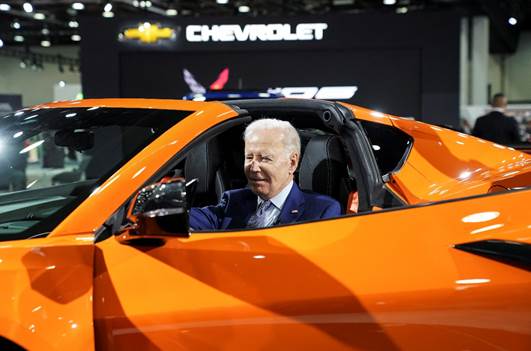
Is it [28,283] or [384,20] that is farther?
[384,20]

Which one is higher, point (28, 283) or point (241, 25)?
point (241, 25)

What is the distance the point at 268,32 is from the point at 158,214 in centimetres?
1134

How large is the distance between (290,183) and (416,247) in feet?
2.34

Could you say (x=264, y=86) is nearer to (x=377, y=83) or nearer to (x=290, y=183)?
(x=377, y=83)

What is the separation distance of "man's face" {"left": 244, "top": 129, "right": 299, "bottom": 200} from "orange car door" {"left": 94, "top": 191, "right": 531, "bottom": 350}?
1.86ft

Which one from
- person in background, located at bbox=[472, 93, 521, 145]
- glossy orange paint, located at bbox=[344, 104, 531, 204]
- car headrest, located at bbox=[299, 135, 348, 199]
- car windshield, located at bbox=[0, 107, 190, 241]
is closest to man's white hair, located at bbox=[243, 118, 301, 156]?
car windshield, located at bbox=[0, 107, 190, 241]

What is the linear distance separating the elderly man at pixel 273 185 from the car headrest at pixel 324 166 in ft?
1.14

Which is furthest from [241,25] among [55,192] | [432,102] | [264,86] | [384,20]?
[55,192]

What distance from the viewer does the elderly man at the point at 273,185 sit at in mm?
2264

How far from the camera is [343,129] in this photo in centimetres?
258

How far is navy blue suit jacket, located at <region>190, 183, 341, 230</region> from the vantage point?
7.50 feet

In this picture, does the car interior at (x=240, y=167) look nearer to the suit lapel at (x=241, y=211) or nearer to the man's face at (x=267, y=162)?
the suit lapel at (x=241, y=211)

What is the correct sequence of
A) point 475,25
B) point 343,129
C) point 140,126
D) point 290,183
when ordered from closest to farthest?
point 140,126 → point 290,183 → point 343,129 → point 475,25

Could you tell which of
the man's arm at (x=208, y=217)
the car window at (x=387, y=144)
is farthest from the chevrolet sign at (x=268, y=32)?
the man's arm at (x=208, y=217)
